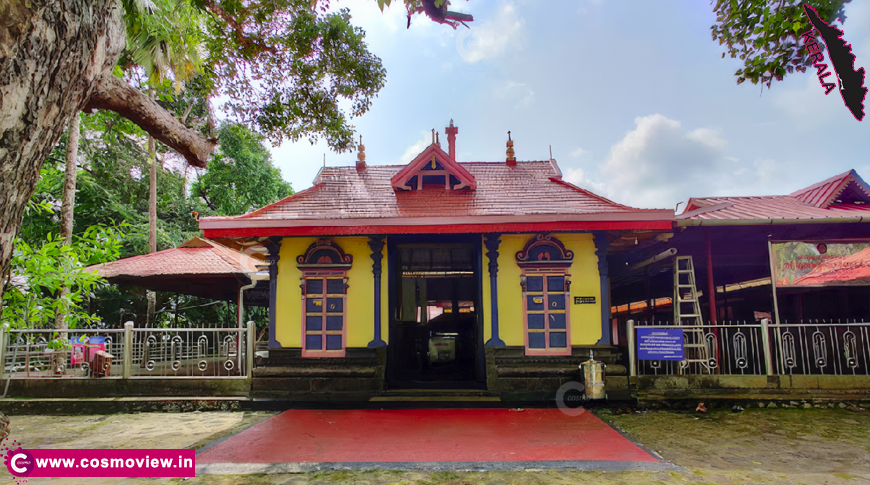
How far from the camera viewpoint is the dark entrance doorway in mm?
8578

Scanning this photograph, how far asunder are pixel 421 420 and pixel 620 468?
9.62 ft

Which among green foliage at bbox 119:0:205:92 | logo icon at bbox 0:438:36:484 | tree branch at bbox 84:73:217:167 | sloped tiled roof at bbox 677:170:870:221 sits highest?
green foliage at bbox 119:0:205:92

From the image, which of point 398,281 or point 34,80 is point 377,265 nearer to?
point 398,281

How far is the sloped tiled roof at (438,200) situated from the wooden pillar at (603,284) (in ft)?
1.74

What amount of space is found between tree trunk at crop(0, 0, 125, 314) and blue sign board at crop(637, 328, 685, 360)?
7457 millimetres

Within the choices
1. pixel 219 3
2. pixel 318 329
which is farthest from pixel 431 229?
pixel 219 3

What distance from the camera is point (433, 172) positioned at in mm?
9273

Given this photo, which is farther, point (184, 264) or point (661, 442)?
point (184, 264)

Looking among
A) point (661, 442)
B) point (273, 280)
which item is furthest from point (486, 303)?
point (273, 280)

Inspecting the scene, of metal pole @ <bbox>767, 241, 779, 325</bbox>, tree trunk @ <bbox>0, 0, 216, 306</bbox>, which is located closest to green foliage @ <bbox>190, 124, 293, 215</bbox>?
metal pole @ <bbox>767, 241, 779, 325</bbox>

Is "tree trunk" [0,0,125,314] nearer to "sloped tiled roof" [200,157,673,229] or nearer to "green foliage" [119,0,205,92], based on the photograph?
"green foliage" [119,0,205,92]

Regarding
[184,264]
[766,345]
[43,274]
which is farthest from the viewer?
[184,264]

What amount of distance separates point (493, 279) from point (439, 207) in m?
1.57

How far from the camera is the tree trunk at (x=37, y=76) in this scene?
6.08 ft
